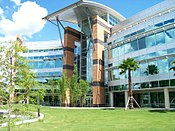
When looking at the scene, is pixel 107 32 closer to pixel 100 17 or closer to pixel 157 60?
pixel 100 17

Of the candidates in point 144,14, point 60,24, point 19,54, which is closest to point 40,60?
point 60,24

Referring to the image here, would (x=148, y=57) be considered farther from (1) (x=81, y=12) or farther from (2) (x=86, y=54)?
(1) (x=81, y=12)

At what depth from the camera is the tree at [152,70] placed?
3722cm

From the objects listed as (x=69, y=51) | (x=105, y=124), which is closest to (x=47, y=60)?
(x=69, y=51)

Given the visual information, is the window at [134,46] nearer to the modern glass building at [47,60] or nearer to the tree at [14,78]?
the modern glass building at [47,60]

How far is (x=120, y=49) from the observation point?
149 feet

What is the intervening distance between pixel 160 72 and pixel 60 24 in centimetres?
2755

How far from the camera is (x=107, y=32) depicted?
5181 cm

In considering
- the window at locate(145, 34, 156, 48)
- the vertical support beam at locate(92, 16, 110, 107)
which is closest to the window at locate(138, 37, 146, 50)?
the window at locate(145, 34, 156, 48)

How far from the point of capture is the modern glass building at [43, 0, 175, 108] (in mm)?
36594

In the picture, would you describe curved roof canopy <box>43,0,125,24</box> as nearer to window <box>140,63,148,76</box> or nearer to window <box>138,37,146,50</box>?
window <box>138,37,146,50</box>

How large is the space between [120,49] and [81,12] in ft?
44.6

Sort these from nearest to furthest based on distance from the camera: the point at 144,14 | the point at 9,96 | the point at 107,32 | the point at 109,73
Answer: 1. the point at 9,96
2. the point at 144,14
3. the point at 109,73
4. the point at 107,32

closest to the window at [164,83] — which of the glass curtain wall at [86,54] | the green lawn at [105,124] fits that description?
the green lawn at [105,124]
